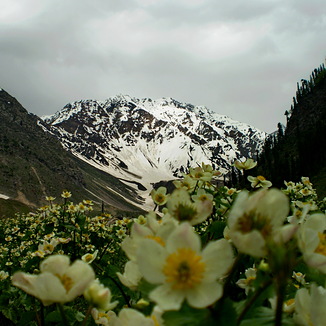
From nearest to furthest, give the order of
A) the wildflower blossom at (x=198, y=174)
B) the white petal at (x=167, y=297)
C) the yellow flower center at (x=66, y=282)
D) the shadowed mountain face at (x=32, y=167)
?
1. the white petal at (x=167, y=297)
2. the yellow flower center at (x=66, y=282)
3. the wildflower blossom at (x=198, y=174)
4. the shadowed mountain face at (x=32, y=167)

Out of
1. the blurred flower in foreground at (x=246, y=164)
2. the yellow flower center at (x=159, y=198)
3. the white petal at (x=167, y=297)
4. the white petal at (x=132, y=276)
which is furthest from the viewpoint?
the blurred flower in foreground at (x=246, y=164)

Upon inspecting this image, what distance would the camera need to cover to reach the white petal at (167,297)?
95 centimetres

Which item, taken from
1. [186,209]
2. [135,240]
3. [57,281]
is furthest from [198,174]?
[57,281]

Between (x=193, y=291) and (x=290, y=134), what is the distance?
91.1 m

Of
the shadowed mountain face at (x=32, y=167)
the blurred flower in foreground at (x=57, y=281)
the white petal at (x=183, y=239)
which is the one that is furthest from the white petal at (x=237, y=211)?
the shadowed mountain face at (x=32, y=167)

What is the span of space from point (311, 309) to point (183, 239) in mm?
456

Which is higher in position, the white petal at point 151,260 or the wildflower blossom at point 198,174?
the wildflower blossom at point 198,174

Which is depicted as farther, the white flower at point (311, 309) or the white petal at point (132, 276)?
the white petal at point (132, 276)

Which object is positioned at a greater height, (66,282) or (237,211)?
(237,211)

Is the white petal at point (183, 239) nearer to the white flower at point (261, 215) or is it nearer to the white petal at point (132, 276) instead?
the white flower at point (261, 215)

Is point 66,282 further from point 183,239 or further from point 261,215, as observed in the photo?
point 261,215

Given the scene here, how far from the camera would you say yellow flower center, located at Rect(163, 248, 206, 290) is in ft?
3.38

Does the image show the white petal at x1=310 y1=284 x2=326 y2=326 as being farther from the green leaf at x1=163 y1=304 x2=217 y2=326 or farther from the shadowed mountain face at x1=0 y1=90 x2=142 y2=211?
the shadowed mountain face at x1=0 y1=90 x2=142 y2=211

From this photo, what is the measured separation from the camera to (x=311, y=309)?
3.32 ft
